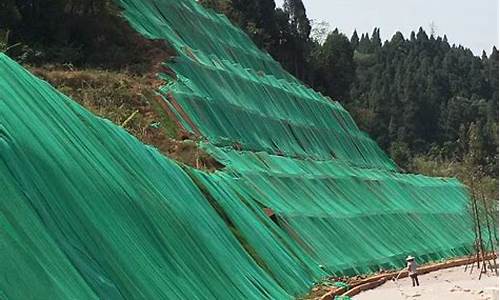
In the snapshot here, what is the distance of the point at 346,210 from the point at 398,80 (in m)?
59.1

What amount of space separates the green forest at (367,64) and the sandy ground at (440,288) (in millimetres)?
4497

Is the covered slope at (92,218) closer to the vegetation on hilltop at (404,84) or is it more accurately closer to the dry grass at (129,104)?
the dry grass at (129,104)

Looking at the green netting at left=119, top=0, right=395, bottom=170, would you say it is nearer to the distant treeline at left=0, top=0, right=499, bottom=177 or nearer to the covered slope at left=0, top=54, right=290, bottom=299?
the distant treeline at left=0, top=0, right=499, bottom=177

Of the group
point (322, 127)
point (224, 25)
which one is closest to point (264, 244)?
point (322, 127)

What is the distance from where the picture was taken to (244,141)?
86.1 feet

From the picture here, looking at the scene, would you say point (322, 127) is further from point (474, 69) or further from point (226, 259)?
point (474, 69)

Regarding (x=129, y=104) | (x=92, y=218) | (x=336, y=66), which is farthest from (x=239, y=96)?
(x=92, y=218)

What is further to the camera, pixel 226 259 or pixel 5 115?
pixel 226 259

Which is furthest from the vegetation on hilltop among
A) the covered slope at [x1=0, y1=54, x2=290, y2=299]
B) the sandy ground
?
the covered slope at [x1=0, y1=54, x2=290, y2=299]

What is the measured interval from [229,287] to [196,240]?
2.95 feet

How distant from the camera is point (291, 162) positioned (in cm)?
2455

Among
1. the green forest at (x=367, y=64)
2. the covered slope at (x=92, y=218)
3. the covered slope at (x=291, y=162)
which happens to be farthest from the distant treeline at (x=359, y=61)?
the covered slope at (x=92, y=218)

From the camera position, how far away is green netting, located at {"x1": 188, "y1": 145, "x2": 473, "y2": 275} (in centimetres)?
→ 1884

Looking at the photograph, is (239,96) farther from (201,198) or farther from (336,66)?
(336,66)
